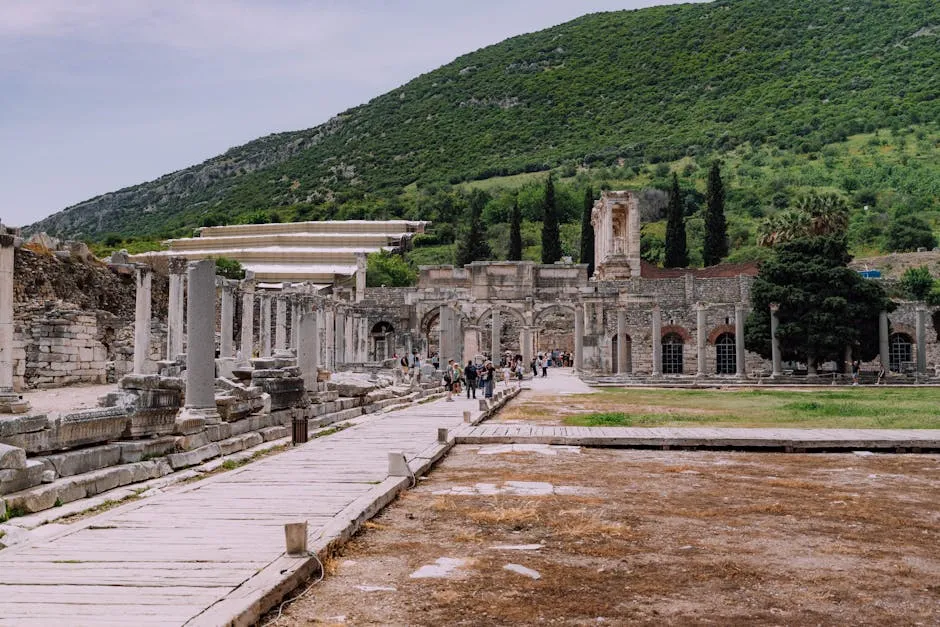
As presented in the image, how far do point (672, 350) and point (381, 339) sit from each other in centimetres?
2021

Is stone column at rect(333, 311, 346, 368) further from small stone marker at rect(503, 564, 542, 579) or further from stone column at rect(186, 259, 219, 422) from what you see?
small stone marker at rect(503, 564, 542, 579)

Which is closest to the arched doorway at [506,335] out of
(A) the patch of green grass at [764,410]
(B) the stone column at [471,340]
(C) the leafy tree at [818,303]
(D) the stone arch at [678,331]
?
(B) the stone column at [471,340]

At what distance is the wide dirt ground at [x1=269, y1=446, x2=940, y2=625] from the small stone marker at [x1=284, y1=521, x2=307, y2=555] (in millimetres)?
373

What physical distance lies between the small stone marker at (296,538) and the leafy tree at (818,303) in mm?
43006

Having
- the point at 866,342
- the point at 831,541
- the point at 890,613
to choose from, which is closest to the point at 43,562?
the point at 890,613

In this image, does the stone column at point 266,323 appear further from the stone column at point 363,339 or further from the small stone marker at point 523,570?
the small stone marker at point 523,570

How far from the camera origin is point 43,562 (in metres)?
6.74

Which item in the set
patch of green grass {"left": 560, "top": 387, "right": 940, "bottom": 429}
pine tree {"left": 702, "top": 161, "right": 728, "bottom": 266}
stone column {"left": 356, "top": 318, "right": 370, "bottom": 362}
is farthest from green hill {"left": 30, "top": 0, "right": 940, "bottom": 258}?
patch of green grass {"left": 560, "top": 387, "right": 940, "bottom": 429}

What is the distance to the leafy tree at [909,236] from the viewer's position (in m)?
72.0

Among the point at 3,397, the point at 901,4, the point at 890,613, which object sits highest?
the point at 901,4

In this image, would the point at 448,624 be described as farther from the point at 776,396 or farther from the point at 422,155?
the point at 422,155

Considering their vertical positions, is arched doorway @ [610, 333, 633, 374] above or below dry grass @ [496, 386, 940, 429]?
above

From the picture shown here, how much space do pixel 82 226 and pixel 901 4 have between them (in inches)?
5444

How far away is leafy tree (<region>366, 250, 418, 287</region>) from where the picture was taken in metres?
76.4
